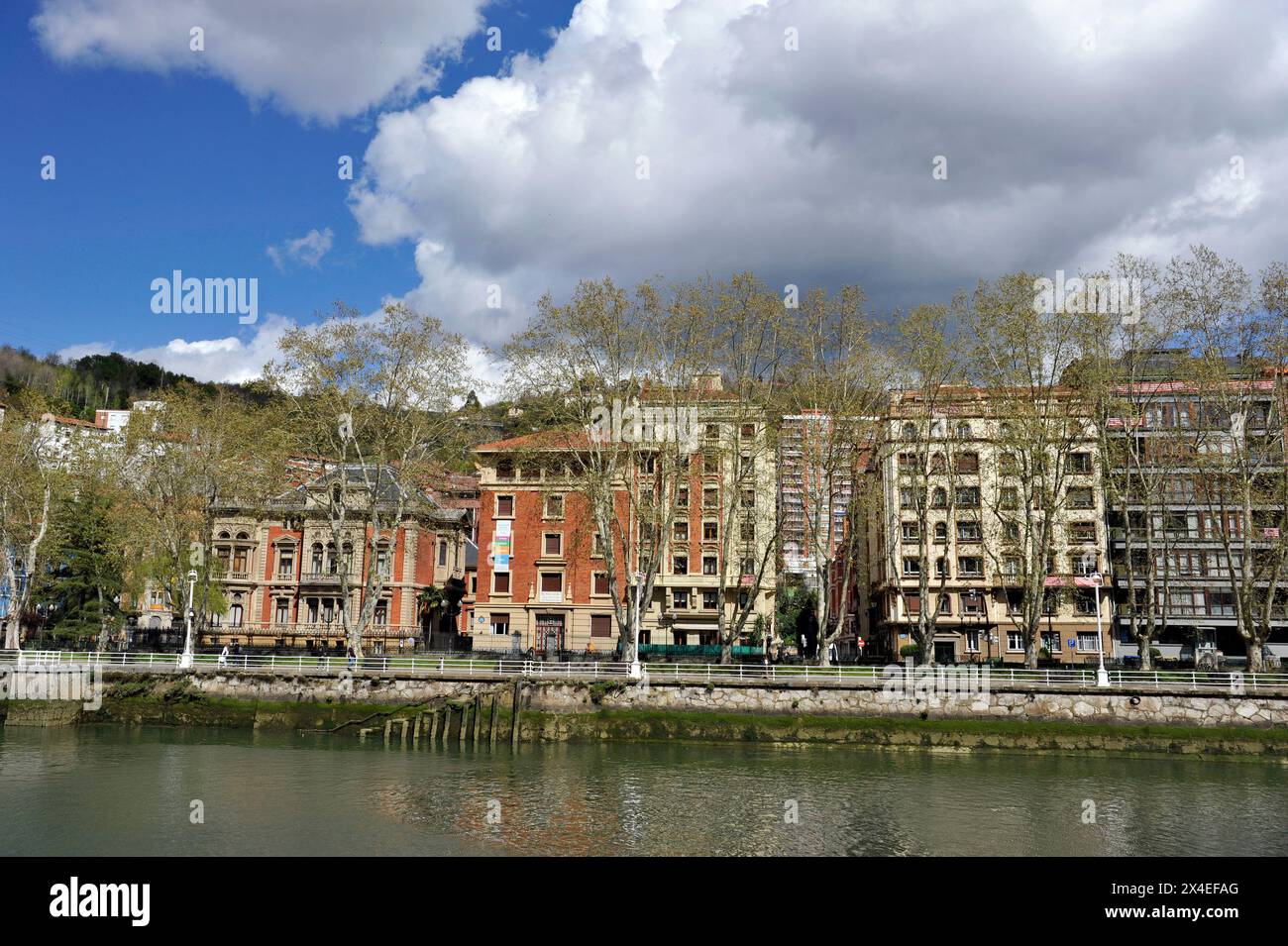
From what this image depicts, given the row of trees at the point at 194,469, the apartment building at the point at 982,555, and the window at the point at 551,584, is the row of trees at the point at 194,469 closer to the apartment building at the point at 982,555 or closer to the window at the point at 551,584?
the window at the point at 551,584

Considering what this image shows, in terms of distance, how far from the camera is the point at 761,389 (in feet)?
145

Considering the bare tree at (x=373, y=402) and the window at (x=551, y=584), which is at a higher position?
the bare tree at (x=373, y=402)

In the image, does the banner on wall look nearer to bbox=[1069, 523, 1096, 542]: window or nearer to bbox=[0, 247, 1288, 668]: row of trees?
bbox=[0, 247, 1288, 668]: row of trees

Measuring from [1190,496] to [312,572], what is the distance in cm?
5905

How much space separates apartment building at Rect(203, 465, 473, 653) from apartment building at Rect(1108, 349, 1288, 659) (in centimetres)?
4323

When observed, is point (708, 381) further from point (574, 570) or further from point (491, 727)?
point (574, 570)

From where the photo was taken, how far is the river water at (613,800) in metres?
21.1

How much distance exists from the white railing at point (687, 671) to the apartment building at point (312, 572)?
17.4 metres

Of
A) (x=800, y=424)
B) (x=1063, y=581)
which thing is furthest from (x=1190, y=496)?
(x=800, y=424)

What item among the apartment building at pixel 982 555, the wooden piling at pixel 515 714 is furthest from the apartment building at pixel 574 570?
the wooden piling at pixel 515 714

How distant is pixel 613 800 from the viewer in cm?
2608

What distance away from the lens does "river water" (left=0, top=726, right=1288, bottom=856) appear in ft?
69.1

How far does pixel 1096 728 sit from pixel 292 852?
102 feet
